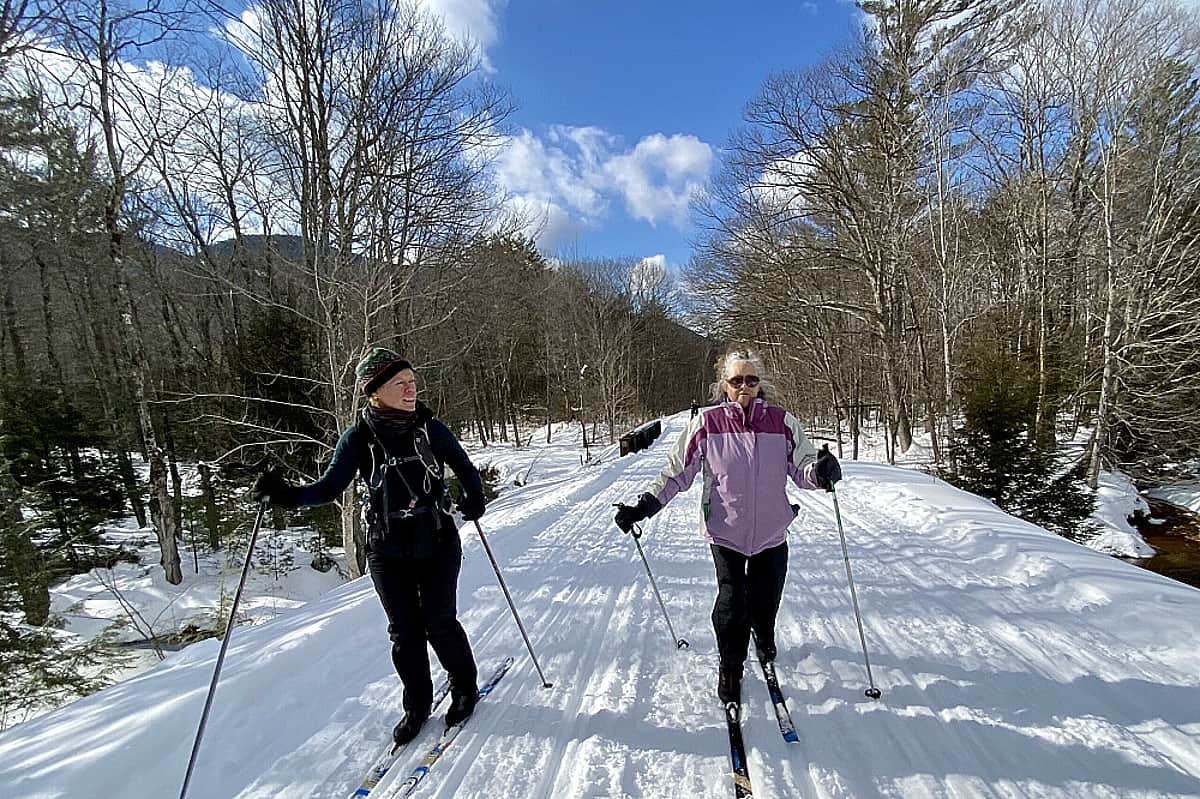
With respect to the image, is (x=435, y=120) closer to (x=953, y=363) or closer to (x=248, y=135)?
(x=248, y=135)

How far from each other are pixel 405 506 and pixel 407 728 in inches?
44.4

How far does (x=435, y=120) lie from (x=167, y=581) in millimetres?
12099

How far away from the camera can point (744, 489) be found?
272 cm

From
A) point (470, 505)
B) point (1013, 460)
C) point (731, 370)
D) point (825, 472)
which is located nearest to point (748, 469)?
point (825, 472)

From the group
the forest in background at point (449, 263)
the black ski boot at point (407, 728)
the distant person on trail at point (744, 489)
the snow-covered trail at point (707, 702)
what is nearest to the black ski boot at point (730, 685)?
the distant person on trail at point (744, 489)

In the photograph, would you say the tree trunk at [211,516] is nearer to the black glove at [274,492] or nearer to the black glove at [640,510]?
the black glove at [274,492]

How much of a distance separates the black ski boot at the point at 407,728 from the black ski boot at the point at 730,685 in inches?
61.7

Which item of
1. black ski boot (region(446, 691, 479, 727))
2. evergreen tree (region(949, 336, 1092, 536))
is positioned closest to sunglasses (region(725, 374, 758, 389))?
black ski boot (region(446, 691, 479, 727))

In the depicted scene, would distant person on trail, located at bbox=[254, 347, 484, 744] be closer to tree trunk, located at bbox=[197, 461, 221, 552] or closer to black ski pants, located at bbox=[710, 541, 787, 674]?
black ski pants, located at bbox=[710, 541, 787, 674]

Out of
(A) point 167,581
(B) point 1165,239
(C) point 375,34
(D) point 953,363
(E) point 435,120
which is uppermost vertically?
(C) point 375,34

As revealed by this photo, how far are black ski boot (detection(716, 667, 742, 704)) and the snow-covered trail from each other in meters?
0.11

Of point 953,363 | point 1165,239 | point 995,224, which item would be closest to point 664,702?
point 953,363

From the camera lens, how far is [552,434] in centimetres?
3722

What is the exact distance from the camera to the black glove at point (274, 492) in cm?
241
